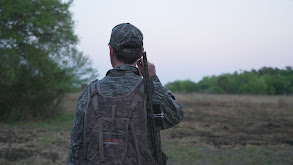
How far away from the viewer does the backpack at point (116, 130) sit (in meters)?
1.86

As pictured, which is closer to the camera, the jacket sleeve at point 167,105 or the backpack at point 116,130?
the backpack at point 116,130

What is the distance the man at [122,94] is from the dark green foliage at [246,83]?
5233cm

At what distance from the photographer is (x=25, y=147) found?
32.9ft

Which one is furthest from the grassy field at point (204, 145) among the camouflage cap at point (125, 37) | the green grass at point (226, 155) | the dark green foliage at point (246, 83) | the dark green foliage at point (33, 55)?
the dark green foliage at point (246, 83)

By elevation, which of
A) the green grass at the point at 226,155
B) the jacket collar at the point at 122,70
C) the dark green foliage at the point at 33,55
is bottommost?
the green grass at the point at 226,155

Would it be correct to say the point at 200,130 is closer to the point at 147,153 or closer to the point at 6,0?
the point at 6,0

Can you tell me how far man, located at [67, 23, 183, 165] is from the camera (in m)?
1.93

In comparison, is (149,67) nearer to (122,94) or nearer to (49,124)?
(122,94)

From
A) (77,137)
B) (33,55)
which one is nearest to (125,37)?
(77,137)

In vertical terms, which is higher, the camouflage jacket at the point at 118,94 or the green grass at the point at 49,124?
the camouflage jacket at the point at 118,94

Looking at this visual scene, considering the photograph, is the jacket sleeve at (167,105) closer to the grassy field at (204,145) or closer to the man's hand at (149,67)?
the man's hand at (149,67)

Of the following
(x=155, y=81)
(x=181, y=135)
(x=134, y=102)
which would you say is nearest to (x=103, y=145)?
(x=134, y=102)

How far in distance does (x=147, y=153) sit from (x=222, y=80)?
71.0 metres

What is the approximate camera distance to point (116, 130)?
1.89m
